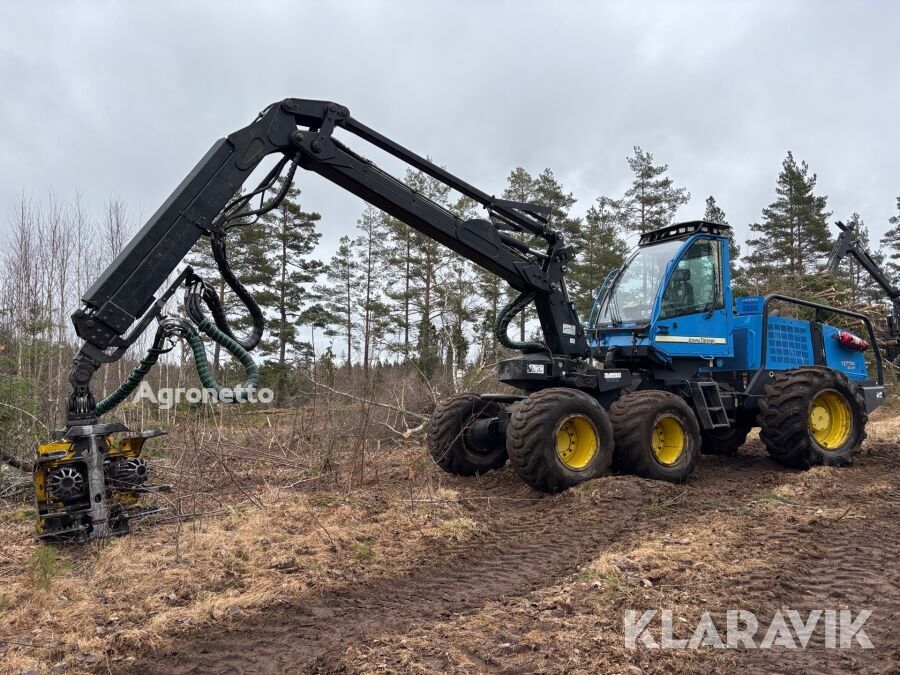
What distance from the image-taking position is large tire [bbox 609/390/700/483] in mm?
7035

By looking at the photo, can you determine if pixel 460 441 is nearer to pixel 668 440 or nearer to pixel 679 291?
pixel 668 440

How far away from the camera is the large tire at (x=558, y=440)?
21.0 ft

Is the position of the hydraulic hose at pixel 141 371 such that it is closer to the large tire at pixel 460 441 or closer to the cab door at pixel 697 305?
the large tire at pixel 460 441

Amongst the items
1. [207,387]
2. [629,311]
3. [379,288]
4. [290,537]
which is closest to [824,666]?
[290,537]

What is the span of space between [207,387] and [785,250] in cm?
3388

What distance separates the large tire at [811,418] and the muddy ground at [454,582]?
142 centimetres

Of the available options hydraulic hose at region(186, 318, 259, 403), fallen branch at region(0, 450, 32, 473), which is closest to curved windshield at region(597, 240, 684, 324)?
hydraulic hose at region(186, 318, 259, 403)

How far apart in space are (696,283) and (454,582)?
5569 millimetres

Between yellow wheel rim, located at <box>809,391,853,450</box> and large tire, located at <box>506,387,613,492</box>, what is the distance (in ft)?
12.5

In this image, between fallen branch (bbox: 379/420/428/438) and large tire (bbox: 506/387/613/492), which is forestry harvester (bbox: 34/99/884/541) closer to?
large tire (bbox: 506/387/613/492)

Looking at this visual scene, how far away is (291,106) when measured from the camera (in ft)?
19.8

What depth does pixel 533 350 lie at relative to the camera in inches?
319

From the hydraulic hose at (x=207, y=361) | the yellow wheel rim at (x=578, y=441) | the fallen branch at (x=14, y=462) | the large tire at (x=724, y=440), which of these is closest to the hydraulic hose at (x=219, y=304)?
the hydraulic hose at (x=207, y=361)

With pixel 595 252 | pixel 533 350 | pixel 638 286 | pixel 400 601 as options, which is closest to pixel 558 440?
pixel 533 350
